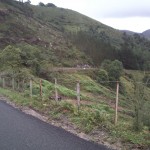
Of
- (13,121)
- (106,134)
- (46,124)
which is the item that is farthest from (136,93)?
(13,121)

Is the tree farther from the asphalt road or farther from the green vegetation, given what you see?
the asphalt road

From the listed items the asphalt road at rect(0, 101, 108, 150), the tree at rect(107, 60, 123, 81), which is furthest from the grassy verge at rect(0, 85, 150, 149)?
the tree at rect(107, 60, 123, 81)

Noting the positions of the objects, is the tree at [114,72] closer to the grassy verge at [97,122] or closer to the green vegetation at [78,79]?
the green vegetation at [78,79]

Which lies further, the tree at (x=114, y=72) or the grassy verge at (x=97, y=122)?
the tree at (x=114, y=72)

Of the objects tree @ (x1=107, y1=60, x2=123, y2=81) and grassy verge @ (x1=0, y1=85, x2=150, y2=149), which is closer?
grassy verge @ (x1=0, y1=85, x2=150, y2=149)

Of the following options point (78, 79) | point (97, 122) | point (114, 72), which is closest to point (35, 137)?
point (97, 122)

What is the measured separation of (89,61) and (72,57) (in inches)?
211

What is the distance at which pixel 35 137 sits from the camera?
13.1 m

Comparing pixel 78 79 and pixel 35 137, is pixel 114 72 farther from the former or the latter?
pixel 35 137

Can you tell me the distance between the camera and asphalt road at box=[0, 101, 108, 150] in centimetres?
1171

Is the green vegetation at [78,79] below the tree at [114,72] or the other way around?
the other way around

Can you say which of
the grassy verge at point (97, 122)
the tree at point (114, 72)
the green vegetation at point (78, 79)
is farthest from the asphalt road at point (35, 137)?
the tree at point (114, 72)

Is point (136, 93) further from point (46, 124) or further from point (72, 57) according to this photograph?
point (72, 57)

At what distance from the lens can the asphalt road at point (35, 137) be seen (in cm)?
1171
